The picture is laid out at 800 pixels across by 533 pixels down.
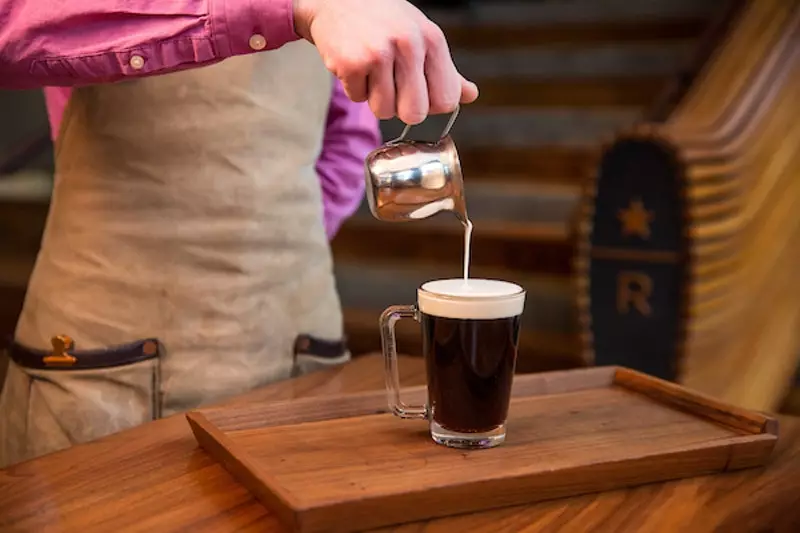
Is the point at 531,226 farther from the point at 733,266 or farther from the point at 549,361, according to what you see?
the point at 733,266

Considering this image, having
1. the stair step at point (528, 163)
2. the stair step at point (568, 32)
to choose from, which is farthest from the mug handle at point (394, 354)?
the stair step at point (568, 32)

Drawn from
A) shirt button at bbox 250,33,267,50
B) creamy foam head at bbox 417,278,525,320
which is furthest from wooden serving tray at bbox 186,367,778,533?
shirt button at bbox 250,33,267,50

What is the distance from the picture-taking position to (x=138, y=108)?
3.38 ft

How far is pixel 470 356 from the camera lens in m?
0.80

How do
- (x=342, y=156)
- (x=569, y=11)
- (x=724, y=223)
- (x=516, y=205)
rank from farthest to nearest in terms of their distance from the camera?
(x=569, y=11)
(x=516, y=205)
(x=724, y=223)
(x=342, y=156)

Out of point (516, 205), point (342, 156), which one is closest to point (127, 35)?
point (342, 156)

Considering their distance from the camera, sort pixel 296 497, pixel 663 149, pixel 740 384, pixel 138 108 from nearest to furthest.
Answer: pixel 296 497 → pixel 138 108 → pixel 663 149 → pixel 740 384

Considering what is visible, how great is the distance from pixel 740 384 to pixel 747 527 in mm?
1675

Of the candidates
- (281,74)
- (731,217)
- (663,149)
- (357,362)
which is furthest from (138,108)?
(731,217)

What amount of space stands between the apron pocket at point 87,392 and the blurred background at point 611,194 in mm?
1327

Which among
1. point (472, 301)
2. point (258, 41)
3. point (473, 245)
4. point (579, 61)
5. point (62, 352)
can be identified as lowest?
point (473, 245)

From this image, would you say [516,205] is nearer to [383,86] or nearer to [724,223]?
[724,223]

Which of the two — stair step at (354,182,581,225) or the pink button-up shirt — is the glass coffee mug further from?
stair step at (354,182,581,225)

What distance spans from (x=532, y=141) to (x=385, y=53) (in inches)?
101
